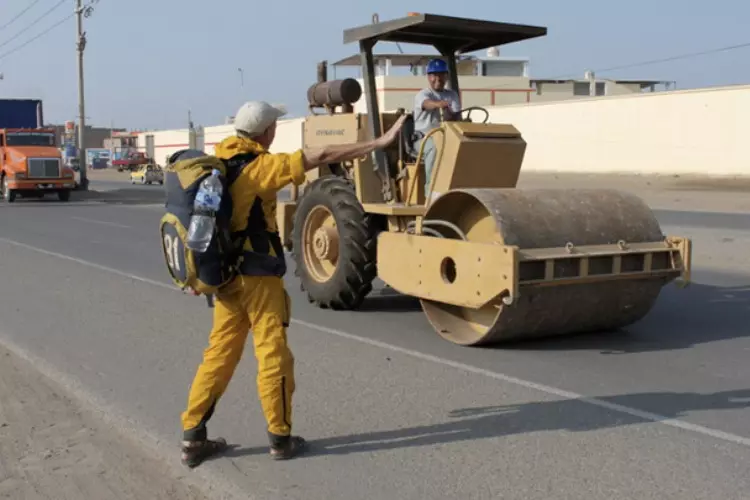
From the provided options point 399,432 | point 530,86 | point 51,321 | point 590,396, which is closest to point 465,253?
point 590,396

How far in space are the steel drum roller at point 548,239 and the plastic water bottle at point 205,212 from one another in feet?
9.15

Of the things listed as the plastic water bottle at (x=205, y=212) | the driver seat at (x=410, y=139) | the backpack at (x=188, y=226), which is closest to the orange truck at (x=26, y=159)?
the driver seat at (x=410, y=139)

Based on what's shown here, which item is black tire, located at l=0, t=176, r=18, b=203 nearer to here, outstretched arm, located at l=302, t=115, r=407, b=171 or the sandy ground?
the sandy ground

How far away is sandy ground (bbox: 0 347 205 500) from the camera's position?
426 centimetres

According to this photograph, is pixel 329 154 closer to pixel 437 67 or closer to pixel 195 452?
pixel 195 452

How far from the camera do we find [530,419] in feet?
17.0

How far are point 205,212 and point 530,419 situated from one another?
2.32 metres

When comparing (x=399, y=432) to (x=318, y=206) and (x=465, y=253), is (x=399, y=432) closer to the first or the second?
(x=465, y=253)

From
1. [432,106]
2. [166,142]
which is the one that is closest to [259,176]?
[432,106]

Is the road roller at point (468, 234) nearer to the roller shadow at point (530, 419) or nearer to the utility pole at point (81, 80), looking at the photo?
the roller shadow at point (530, 419)

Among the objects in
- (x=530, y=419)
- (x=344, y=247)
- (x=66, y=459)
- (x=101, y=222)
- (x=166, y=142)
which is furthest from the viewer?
(x=166, y=142)

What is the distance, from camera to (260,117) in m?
4.53

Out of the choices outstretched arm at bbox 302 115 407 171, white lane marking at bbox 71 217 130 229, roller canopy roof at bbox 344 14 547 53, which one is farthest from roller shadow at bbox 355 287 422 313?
white lane marking at bbox 71 217 130 229

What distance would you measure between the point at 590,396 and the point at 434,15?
3.75 metres
